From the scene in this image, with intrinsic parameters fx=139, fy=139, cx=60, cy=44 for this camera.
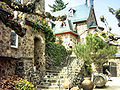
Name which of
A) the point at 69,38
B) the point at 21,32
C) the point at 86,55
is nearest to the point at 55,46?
the point at 86,55

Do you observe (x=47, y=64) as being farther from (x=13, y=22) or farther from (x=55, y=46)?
(x=13, y=22)

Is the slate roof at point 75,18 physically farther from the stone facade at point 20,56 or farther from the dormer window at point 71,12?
the stone facade at point 20,56

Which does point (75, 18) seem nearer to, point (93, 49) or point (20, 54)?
point (93, 49)

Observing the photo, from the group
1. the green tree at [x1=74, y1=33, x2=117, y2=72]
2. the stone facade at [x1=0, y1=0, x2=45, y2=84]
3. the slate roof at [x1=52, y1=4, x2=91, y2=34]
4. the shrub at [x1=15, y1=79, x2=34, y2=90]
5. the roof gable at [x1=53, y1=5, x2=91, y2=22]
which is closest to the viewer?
the shrub at [x1=15, y1=79, x2=34, y2=90]

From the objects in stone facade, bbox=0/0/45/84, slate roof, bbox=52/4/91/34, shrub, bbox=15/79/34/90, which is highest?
slate roof, bbox=52/4/91/34

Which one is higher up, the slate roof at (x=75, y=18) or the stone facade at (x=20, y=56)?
the slate roof at (x=75, y=18)

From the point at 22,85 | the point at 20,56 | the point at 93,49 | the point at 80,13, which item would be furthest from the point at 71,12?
the point at 22,85

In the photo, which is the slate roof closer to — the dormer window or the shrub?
the dormer window

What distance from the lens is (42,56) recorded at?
35.6 feet

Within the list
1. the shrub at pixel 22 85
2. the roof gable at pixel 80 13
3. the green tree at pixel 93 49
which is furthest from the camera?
the roof gable at pixel 80 13

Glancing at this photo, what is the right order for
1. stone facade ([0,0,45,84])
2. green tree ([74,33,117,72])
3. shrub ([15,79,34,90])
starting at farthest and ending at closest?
green tree ([74,33,117,72])
stone facade ([0,0,45,84])
shrub ([15,79,34,90])

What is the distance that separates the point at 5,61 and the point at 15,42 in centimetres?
139

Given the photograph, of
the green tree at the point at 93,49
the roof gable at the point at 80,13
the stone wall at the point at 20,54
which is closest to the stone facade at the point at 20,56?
the stone wall at the point at 20,54

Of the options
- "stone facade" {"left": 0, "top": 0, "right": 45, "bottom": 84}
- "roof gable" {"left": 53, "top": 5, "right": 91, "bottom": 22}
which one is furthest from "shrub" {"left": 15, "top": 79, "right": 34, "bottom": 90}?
"roof gable" {"left": 53, "top": 5, "right": 91, "bottom": 22}
